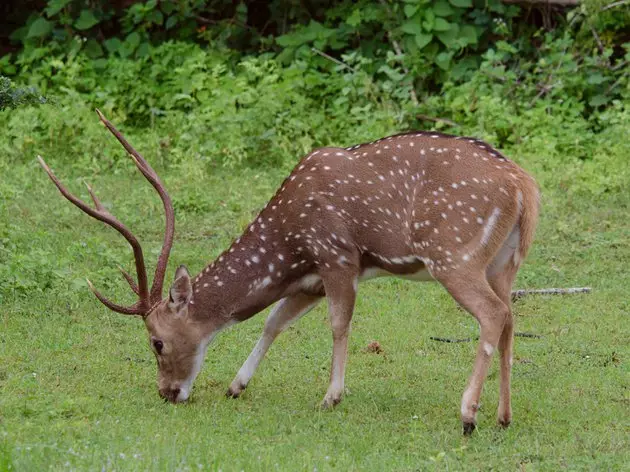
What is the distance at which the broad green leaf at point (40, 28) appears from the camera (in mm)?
14852

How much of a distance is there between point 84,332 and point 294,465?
2.98 metres

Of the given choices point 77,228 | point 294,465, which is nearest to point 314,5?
point 77,228

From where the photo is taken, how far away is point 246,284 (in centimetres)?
729

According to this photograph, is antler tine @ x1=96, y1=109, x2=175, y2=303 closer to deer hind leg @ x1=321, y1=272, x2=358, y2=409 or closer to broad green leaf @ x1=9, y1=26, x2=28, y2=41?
deer hind leg @ x1=321, y1=272, x2=358, y2=409

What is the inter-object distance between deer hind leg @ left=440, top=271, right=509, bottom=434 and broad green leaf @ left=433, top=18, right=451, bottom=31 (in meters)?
7.27

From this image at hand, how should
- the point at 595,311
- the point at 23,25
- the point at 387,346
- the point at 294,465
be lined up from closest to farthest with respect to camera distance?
1. the point at 294,465
2. the point at 387,346
3. the point at 595,311
4. the point at 23,25

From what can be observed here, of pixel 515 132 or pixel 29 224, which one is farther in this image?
pixel 515 132

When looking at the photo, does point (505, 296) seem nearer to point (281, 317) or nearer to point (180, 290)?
point (281, 317)

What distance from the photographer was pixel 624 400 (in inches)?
283

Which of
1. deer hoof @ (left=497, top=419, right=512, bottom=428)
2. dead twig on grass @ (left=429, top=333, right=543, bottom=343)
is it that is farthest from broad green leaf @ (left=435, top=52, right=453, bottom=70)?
deer hoof @ (left=497, top=419, right=512, bottom=428)

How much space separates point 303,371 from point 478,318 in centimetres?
163

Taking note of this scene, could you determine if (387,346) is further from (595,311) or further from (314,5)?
(314,5)

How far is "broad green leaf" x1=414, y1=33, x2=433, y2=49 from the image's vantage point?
44.4 feet

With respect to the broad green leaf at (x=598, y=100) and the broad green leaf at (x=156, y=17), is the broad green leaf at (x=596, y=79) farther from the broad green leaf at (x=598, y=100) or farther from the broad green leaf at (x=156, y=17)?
the broad green leaf at (x=156, y=17)
